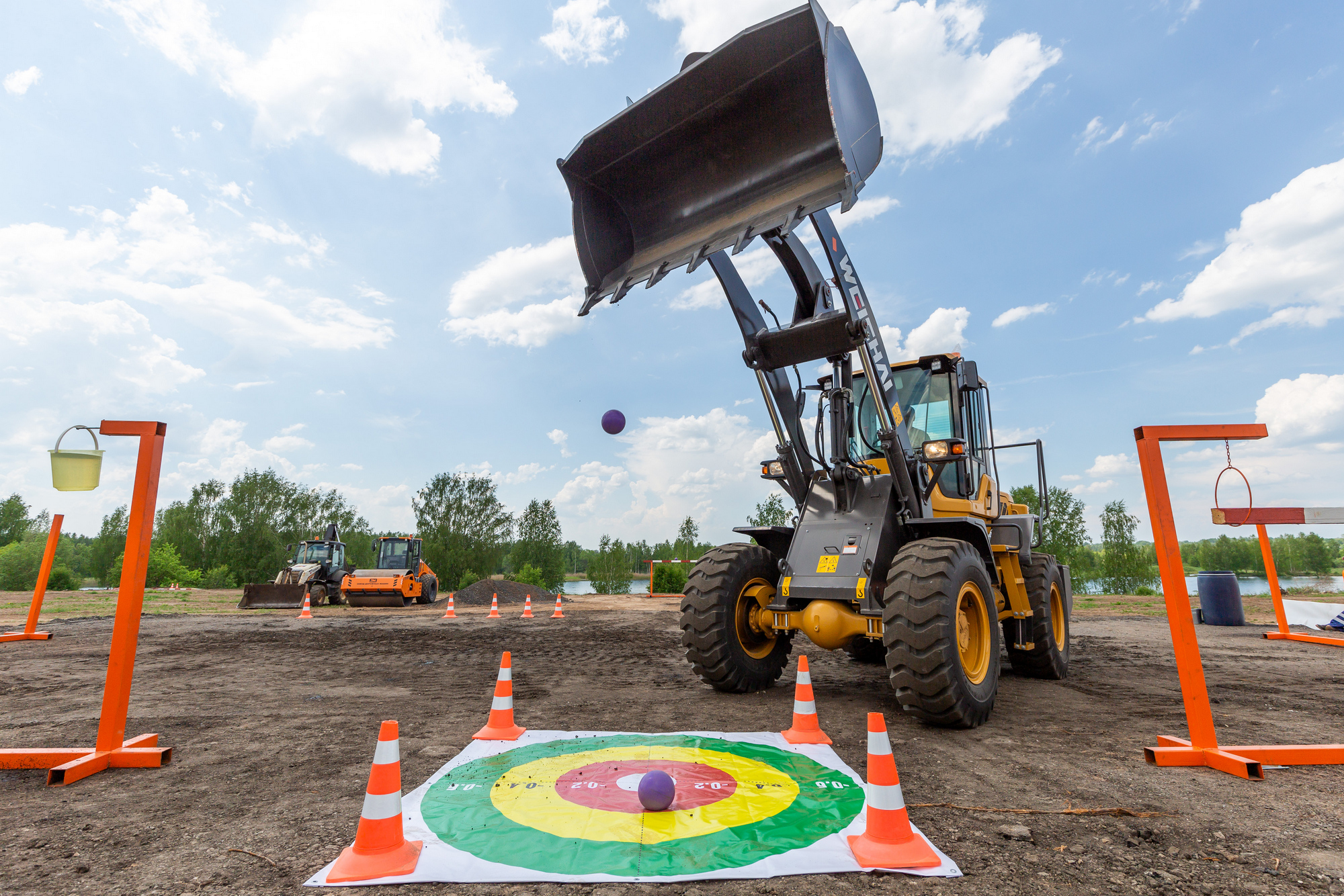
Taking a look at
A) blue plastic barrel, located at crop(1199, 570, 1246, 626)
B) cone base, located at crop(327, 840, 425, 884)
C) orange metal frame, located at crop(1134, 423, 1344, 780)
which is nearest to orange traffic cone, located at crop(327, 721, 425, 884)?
cone base, located at crop(327, 840, 425, 884)

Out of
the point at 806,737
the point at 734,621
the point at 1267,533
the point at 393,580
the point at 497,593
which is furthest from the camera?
the point at 497,593

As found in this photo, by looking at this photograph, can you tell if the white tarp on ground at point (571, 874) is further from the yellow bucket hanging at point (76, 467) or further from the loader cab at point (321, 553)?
the loader cab at point (321, 553)

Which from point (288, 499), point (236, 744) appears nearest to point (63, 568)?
point (288, 499)

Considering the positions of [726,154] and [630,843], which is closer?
[630,843]

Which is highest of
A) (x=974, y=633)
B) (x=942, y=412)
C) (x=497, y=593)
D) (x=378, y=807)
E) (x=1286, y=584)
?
(x=942, y=412)

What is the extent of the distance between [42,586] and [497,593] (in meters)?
15.9

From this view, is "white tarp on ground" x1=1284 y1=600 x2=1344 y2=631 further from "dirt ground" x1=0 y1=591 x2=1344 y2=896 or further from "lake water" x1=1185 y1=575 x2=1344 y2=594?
"lake water" x1=1185 y1=575 x2=1344 y2=594

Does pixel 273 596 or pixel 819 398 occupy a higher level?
pixel 819 398

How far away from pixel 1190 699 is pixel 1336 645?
8.58 meters

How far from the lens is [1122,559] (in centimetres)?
3375

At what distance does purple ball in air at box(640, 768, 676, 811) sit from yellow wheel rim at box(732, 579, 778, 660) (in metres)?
2.77

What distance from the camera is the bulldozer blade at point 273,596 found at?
1952cm

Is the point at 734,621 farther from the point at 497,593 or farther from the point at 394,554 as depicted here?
the point at 497,593

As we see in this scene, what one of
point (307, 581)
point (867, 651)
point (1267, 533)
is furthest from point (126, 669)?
point (307, 581)
